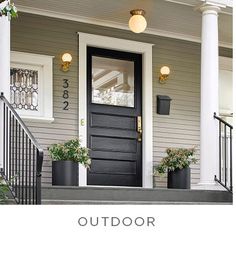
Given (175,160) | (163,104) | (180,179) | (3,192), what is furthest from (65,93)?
(3,192)

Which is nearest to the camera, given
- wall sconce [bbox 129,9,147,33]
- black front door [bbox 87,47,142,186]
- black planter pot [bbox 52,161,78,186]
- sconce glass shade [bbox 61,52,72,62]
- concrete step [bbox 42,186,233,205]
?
concrete step [bbox 42,186,233,205]

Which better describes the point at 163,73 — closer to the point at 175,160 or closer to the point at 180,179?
the point at 175,160

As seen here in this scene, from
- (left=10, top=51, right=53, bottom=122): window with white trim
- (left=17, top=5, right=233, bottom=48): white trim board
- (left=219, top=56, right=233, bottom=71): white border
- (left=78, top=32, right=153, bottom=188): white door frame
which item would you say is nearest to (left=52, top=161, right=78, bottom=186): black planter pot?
(left=78, top=32, right=153, bottom=188): white door frame

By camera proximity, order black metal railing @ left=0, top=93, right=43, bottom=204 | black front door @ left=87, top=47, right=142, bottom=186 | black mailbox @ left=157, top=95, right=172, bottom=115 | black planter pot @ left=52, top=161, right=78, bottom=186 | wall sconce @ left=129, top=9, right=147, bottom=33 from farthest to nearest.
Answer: black mailbox @ left=157, top=95, right=172, bottom=115 → black front door @ left=87, top=47, right=142, bottom=186 → wall sconce @ left=129, top=9, right=147, bottom=33 → black planter pot @ left=52, top=161, right=78, bottom=186 → black metal railing @ left=0, top=93, right=43, bottom=204

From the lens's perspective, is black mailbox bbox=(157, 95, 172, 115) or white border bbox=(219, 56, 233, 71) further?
white border bbox=(219, 56, 233, 71)

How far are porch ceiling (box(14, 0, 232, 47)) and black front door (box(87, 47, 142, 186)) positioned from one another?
1.47 feet

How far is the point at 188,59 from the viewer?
8375 mm

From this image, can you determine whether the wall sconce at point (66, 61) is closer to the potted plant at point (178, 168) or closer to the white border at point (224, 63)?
the potted plant at point (178, 168)

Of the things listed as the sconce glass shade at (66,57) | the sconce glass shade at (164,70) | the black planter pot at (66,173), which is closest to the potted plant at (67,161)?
the black planter pot at (66,173)

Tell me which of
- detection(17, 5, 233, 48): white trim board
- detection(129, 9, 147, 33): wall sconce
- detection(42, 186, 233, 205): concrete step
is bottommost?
detection(42, 186, 233, 205): concrete step

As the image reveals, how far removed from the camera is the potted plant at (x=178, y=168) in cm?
738

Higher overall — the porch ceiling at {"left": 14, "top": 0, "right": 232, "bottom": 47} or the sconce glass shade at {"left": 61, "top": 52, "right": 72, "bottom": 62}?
the porch ceiling at {"left": 14, "top": 0, "right": 232, "bottom": 47}

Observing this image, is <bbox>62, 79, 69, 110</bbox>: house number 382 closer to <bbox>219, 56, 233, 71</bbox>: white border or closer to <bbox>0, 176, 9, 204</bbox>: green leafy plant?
<bbox>0, 176, 9, 204</bbox>: green leafy plant

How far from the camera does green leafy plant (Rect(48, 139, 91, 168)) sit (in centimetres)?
672
